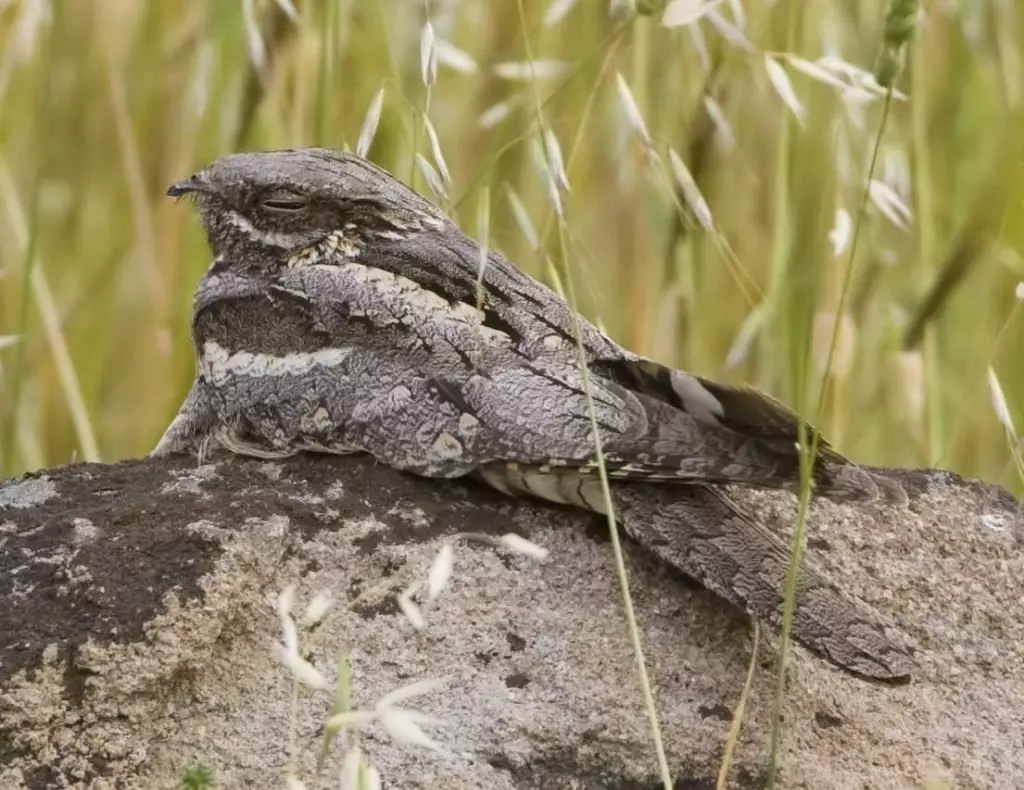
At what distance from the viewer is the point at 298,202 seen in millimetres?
A: 2553

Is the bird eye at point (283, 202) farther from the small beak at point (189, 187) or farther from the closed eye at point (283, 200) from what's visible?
the small beak at point (189, 187)

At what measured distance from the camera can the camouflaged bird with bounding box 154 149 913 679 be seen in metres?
2.08

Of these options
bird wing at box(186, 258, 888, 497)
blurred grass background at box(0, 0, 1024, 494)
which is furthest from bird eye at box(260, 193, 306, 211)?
blurred grass background at box(0, 0, 1024, 494)

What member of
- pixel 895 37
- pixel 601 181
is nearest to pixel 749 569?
pixel 895 37

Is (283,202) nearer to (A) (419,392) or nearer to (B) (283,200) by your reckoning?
(B) (283,200)

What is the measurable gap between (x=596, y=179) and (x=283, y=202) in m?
1.41

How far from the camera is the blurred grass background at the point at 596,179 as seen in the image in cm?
318

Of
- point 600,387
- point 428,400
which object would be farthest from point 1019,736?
point 428,400

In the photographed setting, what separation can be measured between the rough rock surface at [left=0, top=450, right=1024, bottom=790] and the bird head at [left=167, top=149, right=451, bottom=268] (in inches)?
17.9

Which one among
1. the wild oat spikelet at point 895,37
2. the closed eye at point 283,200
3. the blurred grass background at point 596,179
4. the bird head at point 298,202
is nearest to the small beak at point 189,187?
the bird head at point 298,202

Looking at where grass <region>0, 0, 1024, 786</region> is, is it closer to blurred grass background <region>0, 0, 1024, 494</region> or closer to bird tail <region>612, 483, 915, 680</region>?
blurred grass background <region>0, 0, 1024, 494</region>

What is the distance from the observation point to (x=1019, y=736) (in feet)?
6.99

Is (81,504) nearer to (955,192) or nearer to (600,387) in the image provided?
(600,387)

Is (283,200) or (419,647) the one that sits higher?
(283,200)
